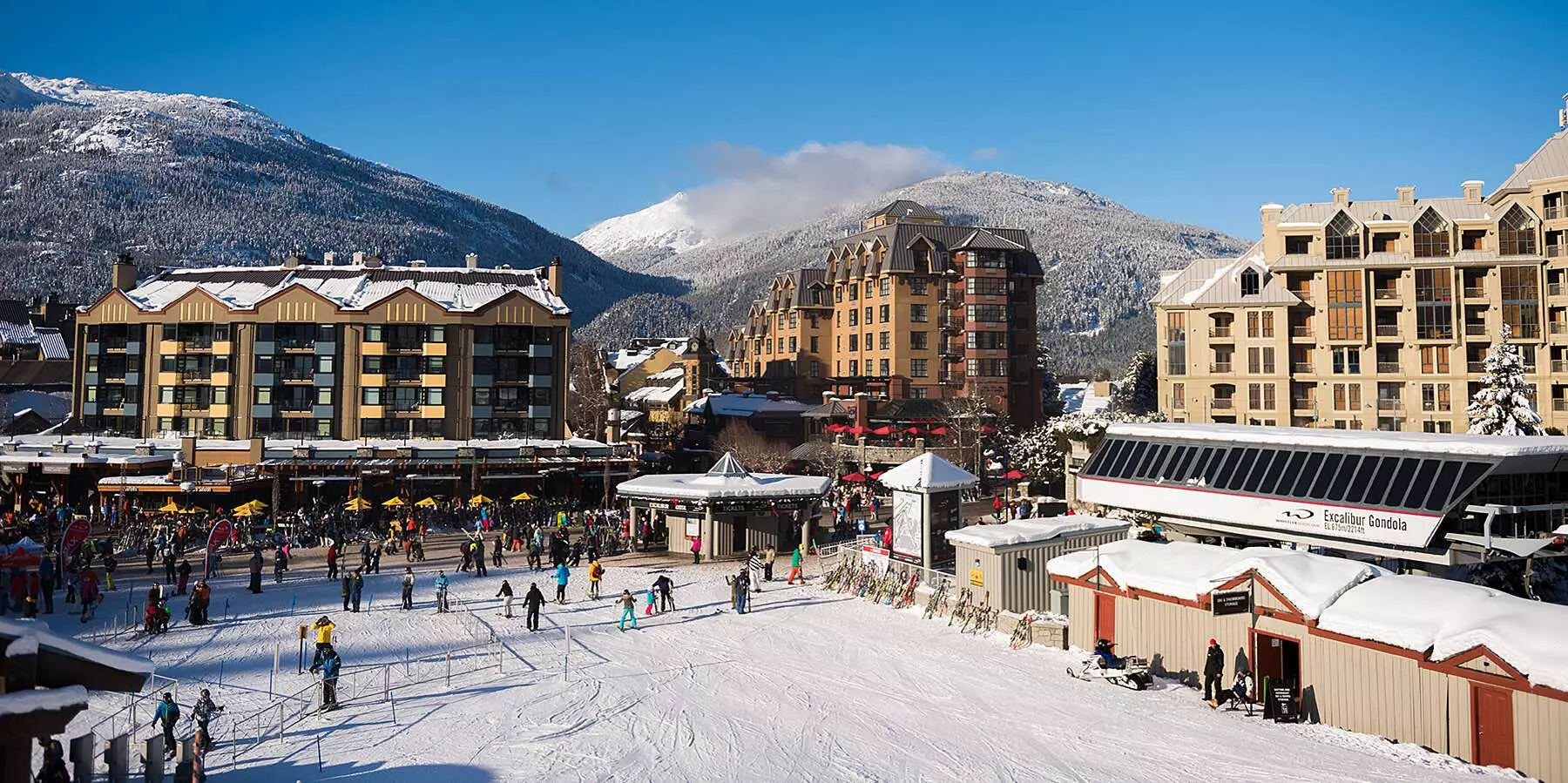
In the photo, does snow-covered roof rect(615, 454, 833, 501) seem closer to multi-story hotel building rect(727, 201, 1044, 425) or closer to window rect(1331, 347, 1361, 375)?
window rect(1331, 347, 1361, 375)

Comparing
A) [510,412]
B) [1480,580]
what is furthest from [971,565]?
[510,412]

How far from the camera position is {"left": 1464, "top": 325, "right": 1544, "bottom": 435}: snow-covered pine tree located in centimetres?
4203

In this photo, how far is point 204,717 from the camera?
654 inches

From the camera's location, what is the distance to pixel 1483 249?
50.4 meters

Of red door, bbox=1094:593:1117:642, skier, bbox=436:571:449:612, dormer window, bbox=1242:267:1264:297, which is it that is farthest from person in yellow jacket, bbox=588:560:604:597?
dormer window, bbox=1242:267:1264:297

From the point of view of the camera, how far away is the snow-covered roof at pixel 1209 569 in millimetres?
20297

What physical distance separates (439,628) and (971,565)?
1475 centimetres

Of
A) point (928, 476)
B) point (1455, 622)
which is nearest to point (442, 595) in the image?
point (928, 476)

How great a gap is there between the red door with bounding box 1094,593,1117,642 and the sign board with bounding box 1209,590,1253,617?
326cm

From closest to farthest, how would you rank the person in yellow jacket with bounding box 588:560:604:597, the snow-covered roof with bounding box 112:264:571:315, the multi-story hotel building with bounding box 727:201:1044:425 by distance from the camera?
1. the person in yellow jacket with bounding box 588:560:604:597
2. the snow-covered roof with bounding box 112:264:571:315
3. the multi-story hotel building with bounding box 727:201:1044:425

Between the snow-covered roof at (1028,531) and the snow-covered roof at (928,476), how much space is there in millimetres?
3156

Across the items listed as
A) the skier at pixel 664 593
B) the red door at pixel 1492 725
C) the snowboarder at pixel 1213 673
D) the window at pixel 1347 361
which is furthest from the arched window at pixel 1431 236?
the skier at pixel 664 593

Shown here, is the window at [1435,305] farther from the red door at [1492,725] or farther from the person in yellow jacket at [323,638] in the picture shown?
the person in yellow jacket at [323,638]

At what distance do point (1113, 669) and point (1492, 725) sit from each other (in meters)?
7.25
